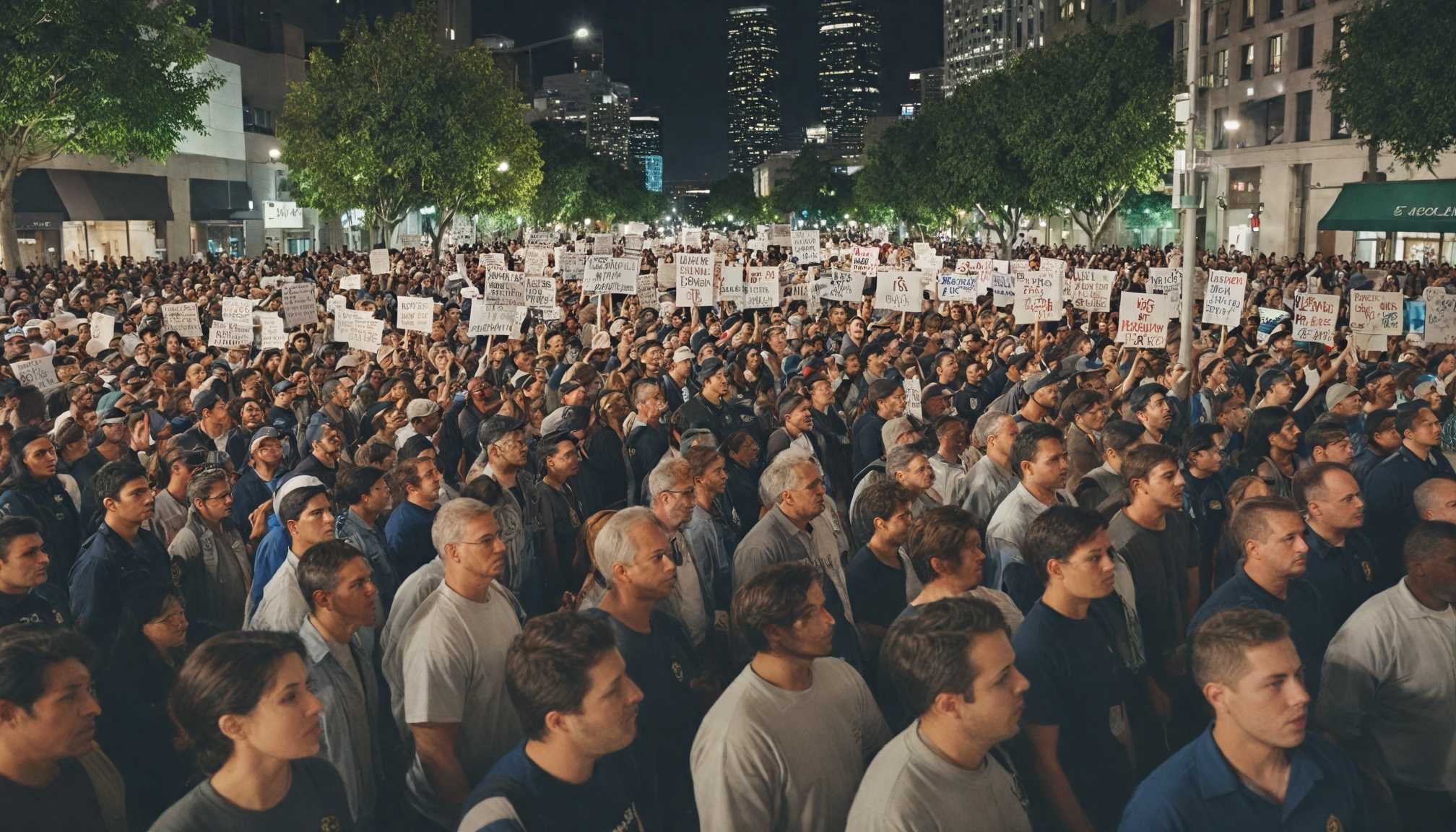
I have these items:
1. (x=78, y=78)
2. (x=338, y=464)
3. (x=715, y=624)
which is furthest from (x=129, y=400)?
(x=78, y=78)

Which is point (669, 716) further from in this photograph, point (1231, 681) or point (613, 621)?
point (1231, 681)

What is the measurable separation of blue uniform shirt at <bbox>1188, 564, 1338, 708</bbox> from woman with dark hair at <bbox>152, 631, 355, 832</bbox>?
3578mm

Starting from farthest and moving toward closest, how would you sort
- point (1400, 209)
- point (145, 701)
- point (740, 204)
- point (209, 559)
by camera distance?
point (740, 204), point (1400, 209), point (209, 559), point (145, 701)

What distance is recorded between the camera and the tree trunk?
31859 millimetres

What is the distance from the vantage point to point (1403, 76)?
101 feet

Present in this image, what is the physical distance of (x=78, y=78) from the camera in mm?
30328

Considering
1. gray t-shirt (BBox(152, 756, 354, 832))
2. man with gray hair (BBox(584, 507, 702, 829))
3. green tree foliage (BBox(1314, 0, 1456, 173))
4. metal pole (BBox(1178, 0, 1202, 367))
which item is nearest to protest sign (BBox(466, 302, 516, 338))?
metal pole (BBox(1178, 0, 1202, 367))

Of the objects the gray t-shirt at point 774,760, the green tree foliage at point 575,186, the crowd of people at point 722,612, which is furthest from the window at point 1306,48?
the gray t-shirt at point 774,760

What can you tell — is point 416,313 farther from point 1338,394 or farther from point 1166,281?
point 1166,281

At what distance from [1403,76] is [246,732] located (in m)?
33.8

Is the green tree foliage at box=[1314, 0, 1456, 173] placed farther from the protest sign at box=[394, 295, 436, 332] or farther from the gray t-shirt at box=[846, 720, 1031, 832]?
the gray t-shirt at box=[846, 720, 1031, 832]

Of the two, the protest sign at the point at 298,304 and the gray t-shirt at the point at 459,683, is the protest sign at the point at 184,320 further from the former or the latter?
the gray t-shirt at the point at 459,683

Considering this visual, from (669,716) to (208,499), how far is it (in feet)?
11.1

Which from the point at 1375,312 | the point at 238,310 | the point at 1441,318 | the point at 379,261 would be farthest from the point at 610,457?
the point at 379,261
